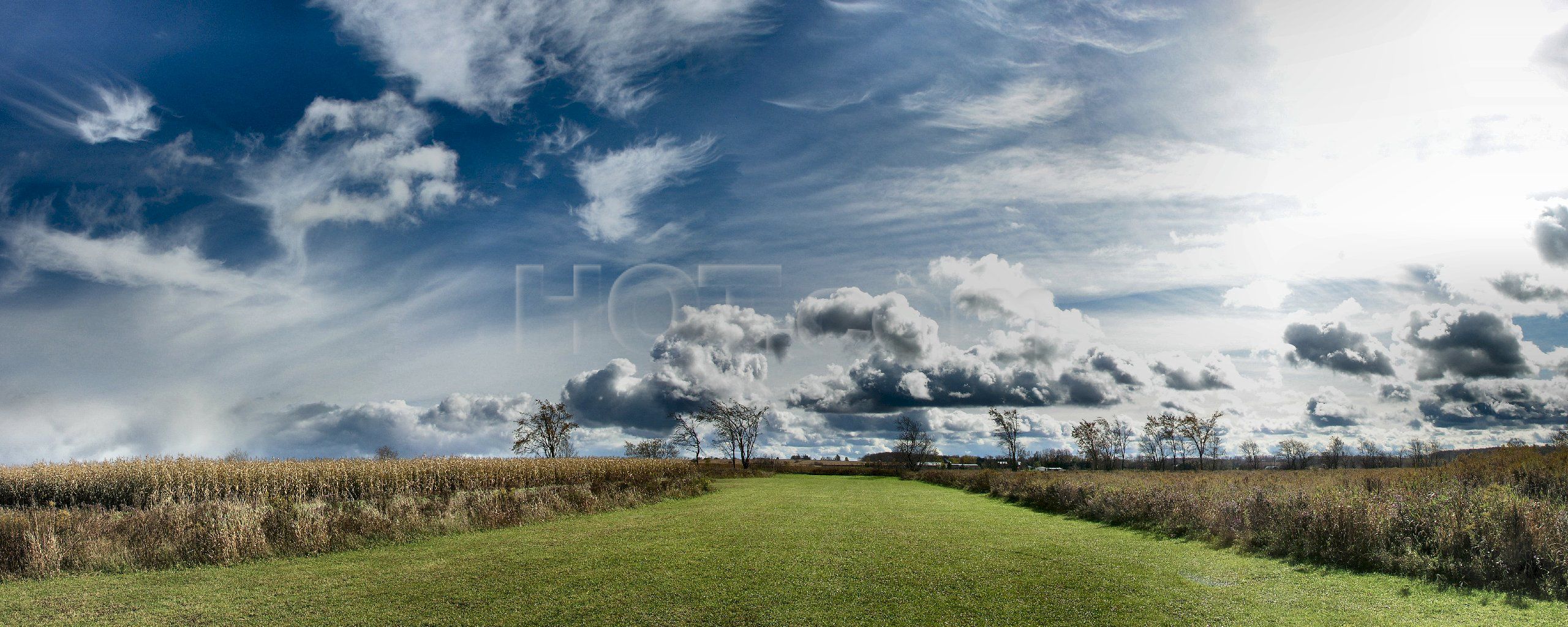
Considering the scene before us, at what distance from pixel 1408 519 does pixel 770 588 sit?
8825 millimetres

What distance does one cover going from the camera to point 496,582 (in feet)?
28.1

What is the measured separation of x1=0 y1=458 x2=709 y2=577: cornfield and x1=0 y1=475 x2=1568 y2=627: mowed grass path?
0.66m

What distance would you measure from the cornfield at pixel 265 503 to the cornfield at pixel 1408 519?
542 inches

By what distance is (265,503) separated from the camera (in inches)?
589

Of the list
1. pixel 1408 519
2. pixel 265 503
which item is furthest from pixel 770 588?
pixel 265 503

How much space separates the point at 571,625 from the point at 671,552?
390 cm

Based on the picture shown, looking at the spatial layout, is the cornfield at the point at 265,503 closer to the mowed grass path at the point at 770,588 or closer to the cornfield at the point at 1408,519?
the mowed grass path at the point at 770,588

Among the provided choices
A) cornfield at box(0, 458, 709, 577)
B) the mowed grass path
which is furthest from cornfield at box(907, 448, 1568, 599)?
cornfield at box(0, 458, 709, 577)

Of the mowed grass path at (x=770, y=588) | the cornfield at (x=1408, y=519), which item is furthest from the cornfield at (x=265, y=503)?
the cornfield at (x=1408, y=519)

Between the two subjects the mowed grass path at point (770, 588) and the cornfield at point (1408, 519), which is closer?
the mowed grass path at point (770, 588)

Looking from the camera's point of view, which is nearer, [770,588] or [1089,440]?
[770,588]

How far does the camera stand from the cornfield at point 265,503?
34.4 ft

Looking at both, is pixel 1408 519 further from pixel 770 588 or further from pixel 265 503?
pixel 265 503

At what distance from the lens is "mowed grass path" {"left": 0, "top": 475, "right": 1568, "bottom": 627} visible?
693 cm
